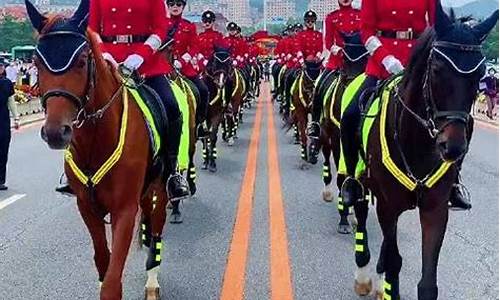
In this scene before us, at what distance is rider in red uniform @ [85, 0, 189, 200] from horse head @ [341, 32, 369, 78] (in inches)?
105

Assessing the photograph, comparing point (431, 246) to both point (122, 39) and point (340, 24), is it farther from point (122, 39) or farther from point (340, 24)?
point (340, 24)

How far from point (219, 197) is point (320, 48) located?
20.5 feet

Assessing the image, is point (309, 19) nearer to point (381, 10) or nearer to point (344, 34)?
point (344, 34)

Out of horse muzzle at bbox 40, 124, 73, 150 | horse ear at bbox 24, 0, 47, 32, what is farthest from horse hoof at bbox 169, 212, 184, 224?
horse muzzle at bbox 40, 124, 73, 150

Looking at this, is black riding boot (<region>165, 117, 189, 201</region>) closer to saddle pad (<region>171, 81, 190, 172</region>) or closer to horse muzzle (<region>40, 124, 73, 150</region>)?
saddle pad (<region>171, 81, 190, 172</region>)

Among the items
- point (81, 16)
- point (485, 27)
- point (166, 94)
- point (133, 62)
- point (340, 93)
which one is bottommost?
point (340, 93)

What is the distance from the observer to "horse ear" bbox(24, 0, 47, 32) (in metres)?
4.62

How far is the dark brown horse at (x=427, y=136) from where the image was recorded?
169 inches

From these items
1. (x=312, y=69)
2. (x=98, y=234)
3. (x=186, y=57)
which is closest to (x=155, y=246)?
(x=98, y=234)

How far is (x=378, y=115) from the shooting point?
565 cm

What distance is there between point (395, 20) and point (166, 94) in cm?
204

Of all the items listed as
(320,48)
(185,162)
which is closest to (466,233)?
(185,162)

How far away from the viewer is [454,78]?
431 centimetres

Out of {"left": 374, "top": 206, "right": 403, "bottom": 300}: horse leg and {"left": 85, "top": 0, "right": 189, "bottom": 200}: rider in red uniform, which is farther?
{"left": 85, "top": 0, "right": 189, "bottom": 200}: rider in red uniform
